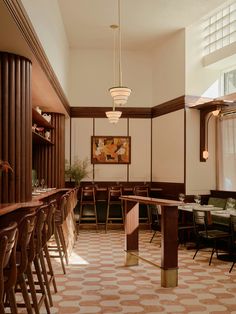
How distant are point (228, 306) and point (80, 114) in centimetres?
778

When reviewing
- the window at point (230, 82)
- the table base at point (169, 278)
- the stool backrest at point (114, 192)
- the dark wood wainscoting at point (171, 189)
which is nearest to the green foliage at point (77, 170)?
the stool backrest at point (114, 192)

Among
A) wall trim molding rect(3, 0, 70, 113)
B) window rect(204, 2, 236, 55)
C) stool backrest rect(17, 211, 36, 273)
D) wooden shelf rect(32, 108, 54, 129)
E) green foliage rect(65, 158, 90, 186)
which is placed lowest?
stool backrest rect(17, 211, 36, 273)

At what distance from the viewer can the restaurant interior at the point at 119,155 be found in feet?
15.2

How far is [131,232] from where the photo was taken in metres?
6.35

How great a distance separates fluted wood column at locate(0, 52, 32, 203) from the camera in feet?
16.4

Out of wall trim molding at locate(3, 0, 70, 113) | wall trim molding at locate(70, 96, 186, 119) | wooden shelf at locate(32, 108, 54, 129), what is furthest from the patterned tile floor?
wall trim molding at locate(70, 96, 186, 119)

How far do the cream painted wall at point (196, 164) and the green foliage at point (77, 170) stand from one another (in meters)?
2.99

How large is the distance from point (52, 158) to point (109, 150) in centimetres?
186

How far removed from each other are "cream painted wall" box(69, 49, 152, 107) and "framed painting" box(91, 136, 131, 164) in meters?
0.99

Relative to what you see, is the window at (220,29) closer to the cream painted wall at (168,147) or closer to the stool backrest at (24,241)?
the cream painted wall at (168,147)

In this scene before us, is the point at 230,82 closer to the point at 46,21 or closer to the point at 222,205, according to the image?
the point at 222,205

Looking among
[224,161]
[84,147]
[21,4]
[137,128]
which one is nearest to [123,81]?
[137,128]

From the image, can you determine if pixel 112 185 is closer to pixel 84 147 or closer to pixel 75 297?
pixel 84 147

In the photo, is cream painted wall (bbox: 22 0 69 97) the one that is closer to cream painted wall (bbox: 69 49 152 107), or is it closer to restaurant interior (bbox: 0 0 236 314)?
restaurant interior (bbox: 0 0 236 314)
